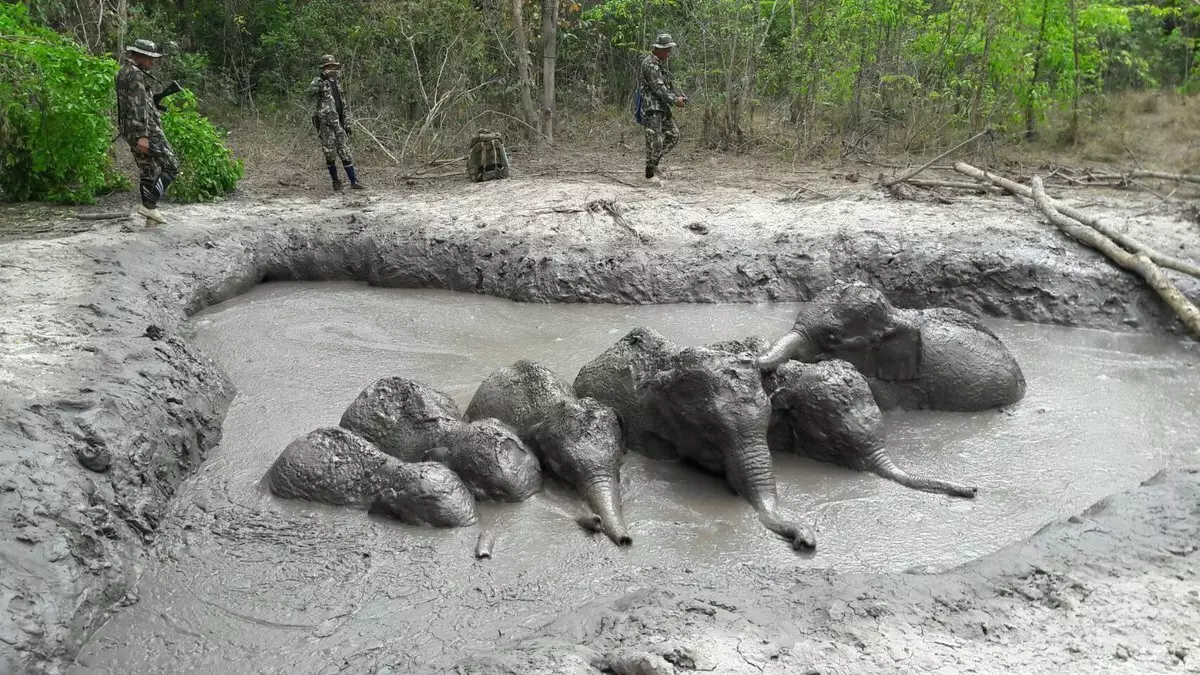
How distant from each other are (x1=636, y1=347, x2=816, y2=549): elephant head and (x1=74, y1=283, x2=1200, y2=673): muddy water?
19 centimetres

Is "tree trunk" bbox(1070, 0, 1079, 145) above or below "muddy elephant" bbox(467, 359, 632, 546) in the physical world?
above

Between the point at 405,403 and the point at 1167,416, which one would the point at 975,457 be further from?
the point at 405,403

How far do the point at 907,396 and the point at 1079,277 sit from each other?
3.20m

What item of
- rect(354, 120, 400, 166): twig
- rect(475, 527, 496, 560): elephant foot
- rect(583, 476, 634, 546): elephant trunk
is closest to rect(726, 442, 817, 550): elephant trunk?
rect(583, 476, 634, 546): elephant trunk

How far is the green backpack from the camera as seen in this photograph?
1268cm

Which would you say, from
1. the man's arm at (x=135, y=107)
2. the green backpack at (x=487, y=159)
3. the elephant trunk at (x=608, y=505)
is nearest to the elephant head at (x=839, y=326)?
the elephant trunk at (x=608, y=505)

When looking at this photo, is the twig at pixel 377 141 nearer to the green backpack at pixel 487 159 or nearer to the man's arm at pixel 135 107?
the green backpack at pixel 487 159

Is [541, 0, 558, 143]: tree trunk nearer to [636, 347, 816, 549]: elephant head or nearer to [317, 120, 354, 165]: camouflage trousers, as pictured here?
[317, 120, 354, 165]: camouflage trousers

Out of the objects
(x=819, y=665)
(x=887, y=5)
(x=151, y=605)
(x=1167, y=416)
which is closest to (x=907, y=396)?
(x=1167, y=416)

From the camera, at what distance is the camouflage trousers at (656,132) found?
40.4 feet

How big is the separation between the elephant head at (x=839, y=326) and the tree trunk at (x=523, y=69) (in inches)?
404

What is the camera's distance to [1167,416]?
241 inches

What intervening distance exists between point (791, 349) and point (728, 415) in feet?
4.71

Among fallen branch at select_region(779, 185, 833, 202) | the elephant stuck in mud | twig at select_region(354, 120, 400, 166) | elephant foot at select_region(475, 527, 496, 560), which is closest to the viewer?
elephant foot at select_region(475, 527, 496, 560)
